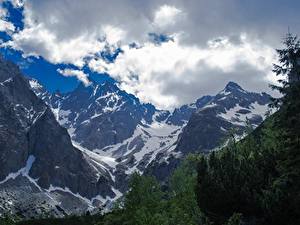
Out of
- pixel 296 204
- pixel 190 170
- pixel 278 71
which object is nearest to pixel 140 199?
pixel 190 170

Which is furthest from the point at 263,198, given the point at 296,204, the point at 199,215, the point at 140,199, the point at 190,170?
the point at 190,170

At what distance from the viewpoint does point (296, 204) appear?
34406 millimetres

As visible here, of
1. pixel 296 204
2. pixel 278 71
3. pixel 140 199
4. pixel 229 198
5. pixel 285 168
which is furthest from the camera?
pixel 140 199

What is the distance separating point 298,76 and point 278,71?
9.36 ft

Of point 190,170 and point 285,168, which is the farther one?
point 190,170

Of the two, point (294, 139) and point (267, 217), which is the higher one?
point (294, 139)

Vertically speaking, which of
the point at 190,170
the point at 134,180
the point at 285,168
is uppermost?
the point at 190,170

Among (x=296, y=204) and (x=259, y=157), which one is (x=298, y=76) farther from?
(x=296, y=204)

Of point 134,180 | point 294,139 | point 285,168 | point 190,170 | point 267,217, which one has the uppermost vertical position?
point 190,170

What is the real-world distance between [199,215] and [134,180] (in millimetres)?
28131

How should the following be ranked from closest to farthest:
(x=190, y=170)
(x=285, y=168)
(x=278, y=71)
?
(x=285, y=168)
(x=278, y=71)
(x=190, y=170)

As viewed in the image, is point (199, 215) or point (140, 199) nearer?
point (199, 215)

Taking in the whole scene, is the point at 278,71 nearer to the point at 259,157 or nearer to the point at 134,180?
the point at 259,157

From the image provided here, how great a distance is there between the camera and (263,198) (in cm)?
3822
